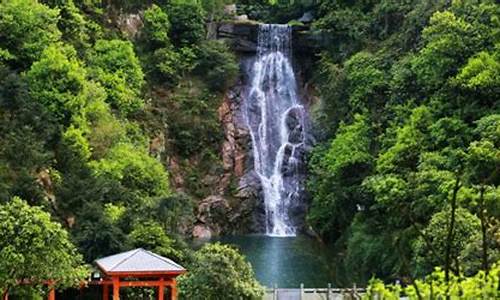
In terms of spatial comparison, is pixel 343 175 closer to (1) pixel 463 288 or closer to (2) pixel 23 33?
(2) pixel 23 33

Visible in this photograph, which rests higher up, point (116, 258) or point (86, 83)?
point (86, 83)

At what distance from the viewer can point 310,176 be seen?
39.5m

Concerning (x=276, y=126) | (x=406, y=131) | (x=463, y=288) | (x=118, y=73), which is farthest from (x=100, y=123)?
(x=463, y=288)

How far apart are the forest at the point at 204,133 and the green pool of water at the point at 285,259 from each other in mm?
1082

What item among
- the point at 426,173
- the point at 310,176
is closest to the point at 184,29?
the point at 310,176

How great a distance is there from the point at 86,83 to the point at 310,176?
14.2 meters

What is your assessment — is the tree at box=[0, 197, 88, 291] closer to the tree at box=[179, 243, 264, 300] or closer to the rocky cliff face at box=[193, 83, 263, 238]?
the tree at box=[179, 243, 264, 300]

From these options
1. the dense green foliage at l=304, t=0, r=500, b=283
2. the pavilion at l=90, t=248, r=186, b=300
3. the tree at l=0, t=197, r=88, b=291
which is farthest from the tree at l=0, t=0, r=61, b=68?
the tree at l=0, t=197, r=88, b=291

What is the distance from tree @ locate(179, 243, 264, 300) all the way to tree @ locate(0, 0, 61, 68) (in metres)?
13.5

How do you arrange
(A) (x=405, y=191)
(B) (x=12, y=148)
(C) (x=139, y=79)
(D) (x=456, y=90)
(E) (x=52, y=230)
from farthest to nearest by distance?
(C) (x=139, y=79), (D) (x=456, y=90), (A) (x=405, y=191), (B) (x=12, y=148), (E) (x=52, y=230)

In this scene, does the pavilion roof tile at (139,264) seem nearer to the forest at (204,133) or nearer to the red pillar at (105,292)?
the forest at (204,133)

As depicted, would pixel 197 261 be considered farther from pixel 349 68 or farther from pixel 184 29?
pixel 184 29

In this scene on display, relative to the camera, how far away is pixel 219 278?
1862 centimetres

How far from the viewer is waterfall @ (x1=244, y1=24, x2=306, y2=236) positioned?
40219 mm
